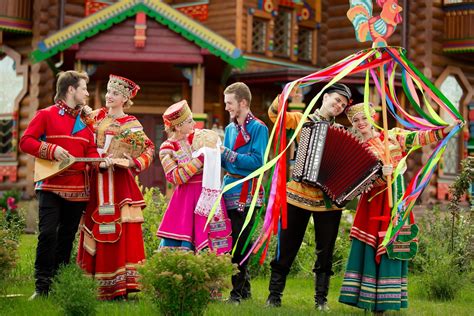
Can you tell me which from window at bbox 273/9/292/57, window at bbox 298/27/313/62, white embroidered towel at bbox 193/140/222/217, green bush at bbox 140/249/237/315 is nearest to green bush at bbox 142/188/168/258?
white embroidered towel at bbox 193/140/222/217

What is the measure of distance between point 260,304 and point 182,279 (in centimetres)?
188

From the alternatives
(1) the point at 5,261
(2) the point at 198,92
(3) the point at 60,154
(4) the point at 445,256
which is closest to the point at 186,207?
(3) the point at 60,154

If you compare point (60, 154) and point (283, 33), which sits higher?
point (283, 33)

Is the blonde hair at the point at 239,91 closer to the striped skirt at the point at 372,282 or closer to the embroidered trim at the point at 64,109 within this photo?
the embroidered trim at the point at 64,109

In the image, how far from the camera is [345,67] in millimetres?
6488

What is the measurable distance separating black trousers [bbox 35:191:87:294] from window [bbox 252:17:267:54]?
13.0 meters

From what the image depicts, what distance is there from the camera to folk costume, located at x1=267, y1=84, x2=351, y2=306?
6.70 m

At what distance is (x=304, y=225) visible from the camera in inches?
271

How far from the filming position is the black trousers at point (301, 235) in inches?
268

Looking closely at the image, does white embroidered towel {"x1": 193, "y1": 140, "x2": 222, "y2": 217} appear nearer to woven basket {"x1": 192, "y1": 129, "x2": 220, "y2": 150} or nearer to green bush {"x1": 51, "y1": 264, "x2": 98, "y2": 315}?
woven basket {"x1": 192, "y1": 129, "x2": 220, "y2": 150}

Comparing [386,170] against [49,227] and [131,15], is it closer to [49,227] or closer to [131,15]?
[49,227]

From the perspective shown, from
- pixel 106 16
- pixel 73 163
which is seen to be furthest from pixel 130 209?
pixel 106 16

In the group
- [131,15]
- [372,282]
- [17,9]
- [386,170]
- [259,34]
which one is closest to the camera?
[386,170]

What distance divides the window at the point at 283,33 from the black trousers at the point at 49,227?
44.5 feet
